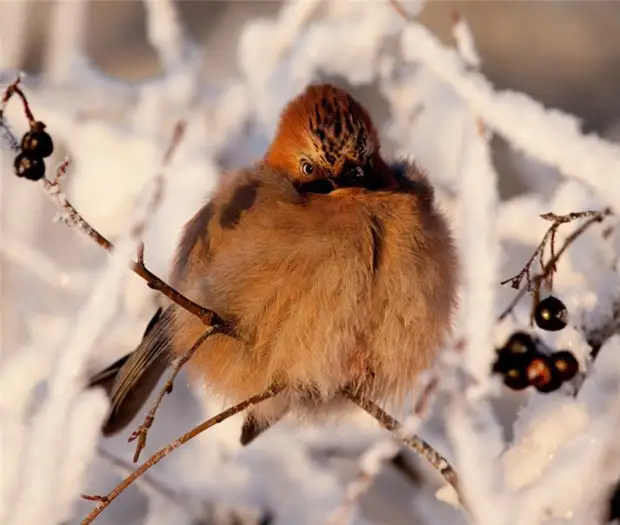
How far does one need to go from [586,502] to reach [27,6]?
245 cm

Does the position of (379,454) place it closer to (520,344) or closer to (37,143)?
(520,344)

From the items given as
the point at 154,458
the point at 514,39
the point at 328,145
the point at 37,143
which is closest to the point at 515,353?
the point at 328,145

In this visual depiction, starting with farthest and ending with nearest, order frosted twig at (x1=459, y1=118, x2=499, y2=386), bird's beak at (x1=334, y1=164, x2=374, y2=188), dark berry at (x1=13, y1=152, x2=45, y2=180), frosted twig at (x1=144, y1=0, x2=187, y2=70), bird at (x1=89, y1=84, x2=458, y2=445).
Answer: frosted twig at (x1=144, y1=0, x2=187, y2=70)
bird's beak at (x1=334, y1=164, x2=374, y2=188)
bird at (x1=89, y1=84, x2=458, y2=445)
frosted twig at (x1=459, y1=118, x2=499, y2=386)
dark berry at (x1=13, y1=152, x2=45, y2=180)

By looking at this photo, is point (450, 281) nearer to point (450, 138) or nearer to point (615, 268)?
point (615, 268)

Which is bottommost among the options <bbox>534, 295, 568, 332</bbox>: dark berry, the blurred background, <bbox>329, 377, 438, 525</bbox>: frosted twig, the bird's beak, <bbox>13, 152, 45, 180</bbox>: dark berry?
<bbox>329, 377, 438, 525</bbox>: frosted twig

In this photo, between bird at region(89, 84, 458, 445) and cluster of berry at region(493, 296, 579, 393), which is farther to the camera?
bird at region(89, 84, 458, 445)

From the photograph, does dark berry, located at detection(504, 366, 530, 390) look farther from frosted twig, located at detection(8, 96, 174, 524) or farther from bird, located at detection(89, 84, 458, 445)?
frosted twig, located at detection(8, 96, 174, 524)

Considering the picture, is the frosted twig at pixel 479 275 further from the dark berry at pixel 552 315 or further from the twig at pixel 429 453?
the twig at pixel 429 453

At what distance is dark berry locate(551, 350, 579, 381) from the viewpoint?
194 cm

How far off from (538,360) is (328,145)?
0.76 metres

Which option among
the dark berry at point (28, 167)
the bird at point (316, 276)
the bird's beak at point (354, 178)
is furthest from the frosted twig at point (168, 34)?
the dark berry at point (28, 167)

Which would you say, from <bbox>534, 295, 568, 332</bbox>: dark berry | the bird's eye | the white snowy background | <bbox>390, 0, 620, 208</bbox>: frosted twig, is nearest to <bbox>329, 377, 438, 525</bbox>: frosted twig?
the white snowy background

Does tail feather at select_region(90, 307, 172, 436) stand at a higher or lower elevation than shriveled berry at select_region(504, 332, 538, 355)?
lower

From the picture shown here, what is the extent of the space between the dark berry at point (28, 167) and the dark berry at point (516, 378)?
3.49ft
